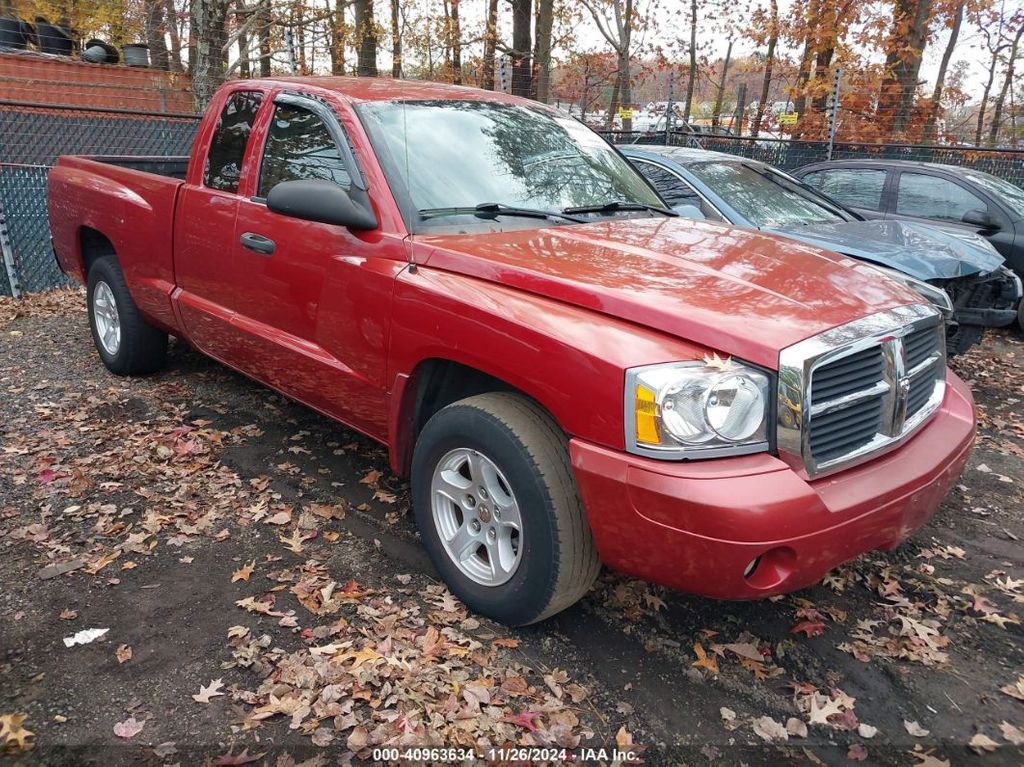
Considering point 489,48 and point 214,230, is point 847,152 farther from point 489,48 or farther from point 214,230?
point 489,48

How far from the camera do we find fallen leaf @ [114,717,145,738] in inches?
93.1

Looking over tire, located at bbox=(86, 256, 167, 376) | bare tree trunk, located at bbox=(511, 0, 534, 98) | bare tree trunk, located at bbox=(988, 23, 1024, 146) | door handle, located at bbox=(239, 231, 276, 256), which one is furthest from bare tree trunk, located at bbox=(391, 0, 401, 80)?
door handle, located at bbox=(239, 231, 276, 256)

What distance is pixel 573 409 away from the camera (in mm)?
2420

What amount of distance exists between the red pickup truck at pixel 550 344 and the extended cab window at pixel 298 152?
0.6 inches

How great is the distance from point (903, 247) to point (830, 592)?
3308mm

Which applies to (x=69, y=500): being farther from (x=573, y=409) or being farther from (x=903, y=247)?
(x=903, y=247)

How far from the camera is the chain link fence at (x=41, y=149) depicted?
312 inches

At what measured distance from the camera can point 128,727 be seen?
239cm

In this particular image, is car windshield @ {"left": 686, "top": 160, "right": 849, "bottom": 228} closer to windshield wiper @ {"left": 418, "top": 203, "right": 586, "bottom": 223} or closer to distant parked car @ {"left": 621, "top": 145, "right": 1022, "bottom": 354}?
distant parked car @ {"left": 621, "top": 145, "right": 1022, "bottom": 354}

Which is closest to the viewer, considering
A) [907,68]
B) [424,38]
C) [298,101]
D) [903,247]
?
[298,101]

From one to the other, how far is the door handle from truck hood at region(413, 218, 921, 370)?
3.27 ft

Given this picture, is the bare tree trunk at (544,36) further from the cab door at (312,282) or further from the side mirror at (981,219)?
the cab door at (312,282)

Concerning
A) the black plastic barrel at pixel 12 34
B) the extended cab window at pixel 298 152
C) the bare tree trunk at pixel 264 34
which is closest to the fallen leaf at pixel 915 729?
the extended cab window at pixel 298 152

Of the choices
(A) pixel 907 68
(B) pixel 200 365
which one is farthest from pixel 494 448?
(A) pixel 907 68
